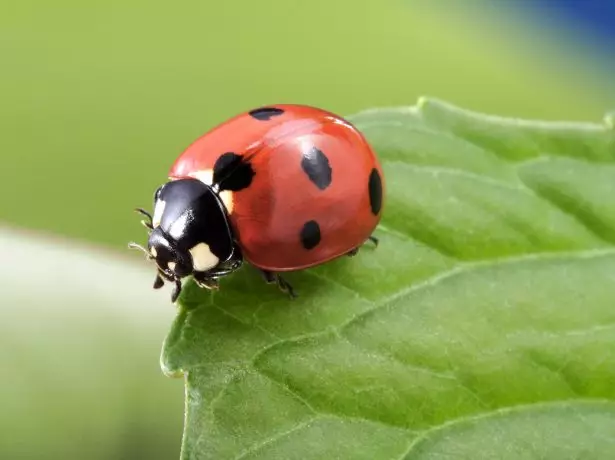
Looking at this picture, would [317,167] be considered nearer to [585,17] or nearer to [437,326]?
[437,326]

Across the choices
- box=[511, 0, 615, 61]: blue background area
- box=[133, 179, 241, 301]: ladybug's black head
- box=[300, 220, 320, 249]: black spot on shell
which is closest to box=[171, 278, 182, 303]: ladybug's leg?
box=[133, 179, 241, 301]: ladybug's black head

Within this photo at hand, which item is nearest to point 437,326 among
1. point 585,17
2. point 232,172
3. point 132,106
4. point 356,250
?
point 356,250

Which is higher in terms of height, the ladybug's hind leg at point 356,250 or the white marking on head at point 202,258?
the ladybug's hind leg at point 356,250

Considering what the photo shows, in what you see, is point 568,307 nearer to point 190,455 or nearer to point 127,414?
point 190,455

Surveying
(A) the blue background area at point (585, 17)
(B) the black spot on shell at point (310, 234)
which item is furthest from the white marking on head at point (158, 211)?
(A) the blue background area at point (585, 17)

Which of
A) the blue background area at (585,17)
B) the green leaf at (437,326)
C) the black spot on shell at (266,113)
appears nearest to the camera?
the green leaf at (437,326)

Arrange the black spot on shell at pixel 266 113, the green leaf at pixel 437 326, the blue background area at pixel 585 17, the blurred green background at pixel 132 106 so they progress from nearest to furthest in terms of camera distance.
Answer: the green leaf at pixel 437 326 → the black spot on shell at pixel 266 113 → the blurred green background at pixel 132 106 → the blue background area at pixel 585 17

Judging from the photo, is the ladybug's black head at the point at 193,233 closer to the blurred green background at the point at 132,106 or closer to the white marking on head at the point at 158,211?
the white marking on head at the point at 158,211
